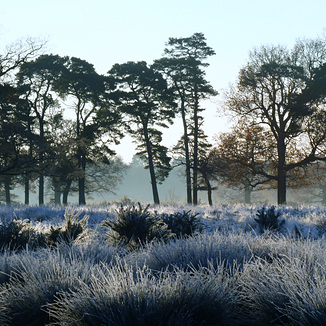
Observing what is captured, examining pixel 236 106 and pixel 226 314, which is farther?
pixel 236 106

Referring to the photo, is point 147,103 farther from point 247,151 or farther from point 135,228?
point 135,228

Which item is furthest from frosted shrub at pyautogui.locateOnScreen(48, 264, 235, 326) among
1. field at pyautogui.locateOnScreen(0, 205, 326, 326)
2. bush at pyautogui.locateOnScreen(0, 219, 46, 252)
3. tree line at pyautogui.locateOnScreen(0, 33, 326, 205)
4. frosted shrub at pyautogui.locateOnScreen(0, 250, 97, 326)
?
tree line at pyautogui.locateOnScreen(0, 33, 326, 205)

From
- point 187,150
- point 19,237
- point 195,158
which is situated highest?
point 187,150

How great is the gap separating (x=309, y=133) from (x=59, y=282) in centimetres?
2368

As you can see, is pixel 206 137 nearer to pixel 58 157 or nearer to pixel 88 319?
pixel 58 157

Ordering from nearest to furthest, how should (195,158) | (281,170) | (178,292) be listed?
(178,292), (281,170), (195,158)

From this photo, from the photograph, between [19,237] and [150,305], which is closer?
[150,305]

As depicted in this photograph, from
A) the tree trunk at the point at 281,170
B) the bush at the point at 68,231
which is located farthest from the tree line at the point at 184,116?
the bush at the point at 68,231

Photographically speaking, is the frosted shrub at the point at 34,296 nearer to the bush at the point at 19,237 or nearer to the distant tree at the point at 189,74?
the bush at the point at 19,237

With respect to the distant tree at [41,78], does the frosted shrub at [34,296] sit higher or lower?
lower

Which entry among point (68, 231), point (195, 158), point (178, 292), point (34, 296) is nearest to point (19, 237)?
point (68, 231)

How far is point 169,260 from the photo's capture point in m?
5.69

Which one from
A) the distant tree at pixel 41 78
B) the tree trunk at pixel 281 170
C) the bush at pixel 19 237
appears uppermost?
the distant tree at pixel 41 78

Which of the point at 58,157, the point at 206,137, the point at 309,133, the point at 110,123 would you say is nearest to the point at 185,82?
the point at 206,137
